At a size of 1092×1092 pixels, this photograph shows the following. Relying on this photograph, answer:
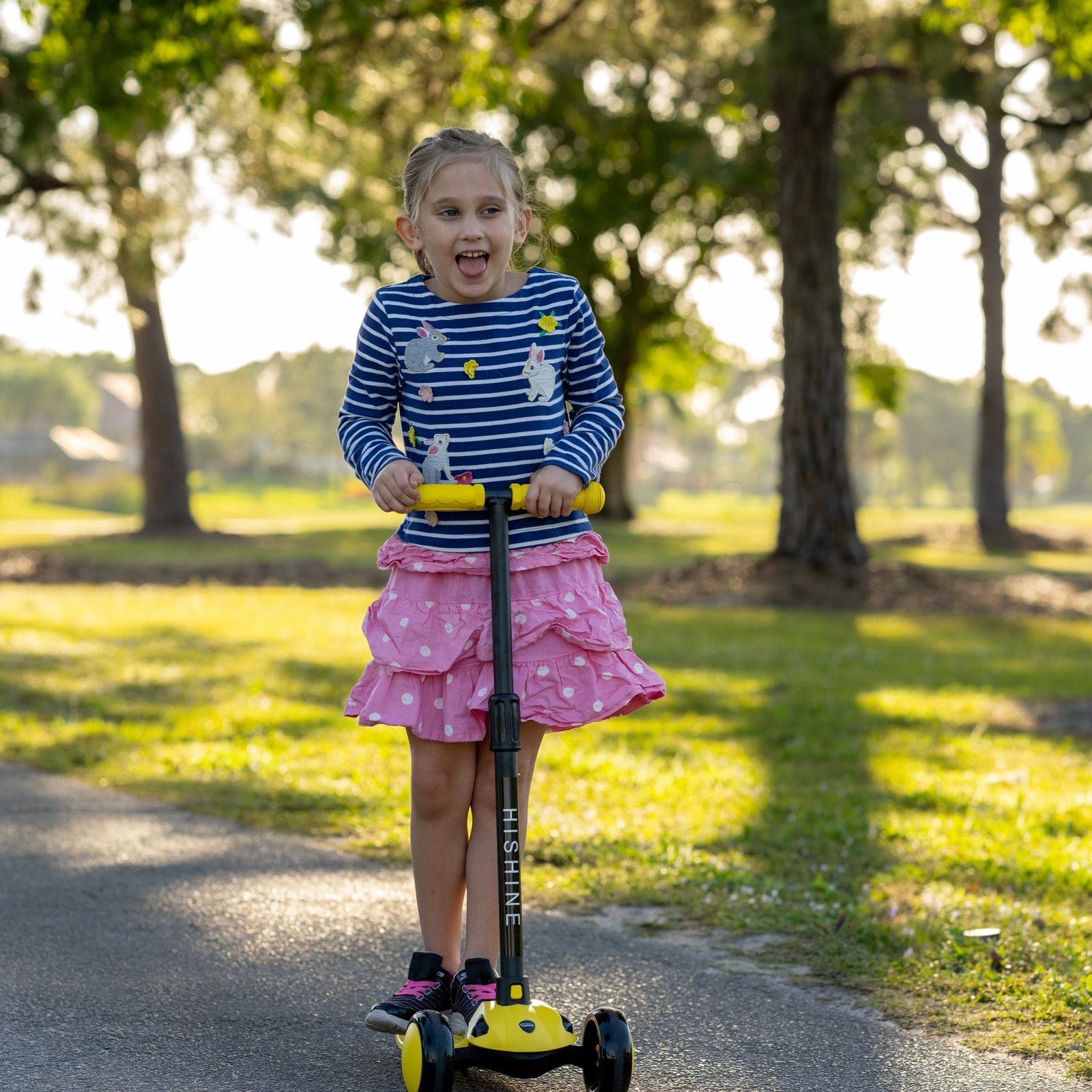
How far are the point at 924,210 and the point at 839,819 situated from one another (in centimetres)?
2452

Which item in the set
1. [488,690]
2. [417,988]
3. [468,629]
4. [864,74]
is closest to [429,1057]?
[417,988]

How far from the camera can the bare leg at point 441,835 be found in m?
3.29

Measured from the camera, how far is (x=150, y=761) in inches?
252

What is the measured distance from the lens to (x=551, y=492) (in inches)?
121

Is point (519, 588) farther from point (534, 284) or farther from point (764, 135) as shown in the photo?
point (764, 135)

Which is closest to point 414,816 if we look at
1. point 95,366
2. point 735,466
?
point 95,366

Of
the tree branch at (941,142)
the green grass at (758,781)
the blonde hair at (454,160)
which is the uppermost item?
the tree branch at (941,142)

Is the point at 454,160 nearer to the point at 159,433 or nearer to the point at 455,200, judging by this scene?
the point at 455,200

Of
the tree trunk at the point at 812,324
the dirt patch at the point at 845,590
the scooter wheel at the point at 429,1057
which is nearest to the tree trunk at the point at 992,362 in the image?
the dirt patch at the point at 845,590

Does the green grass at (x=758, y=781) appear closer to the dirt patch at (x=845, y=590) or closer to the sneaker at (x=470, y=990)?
the sneaker at (x=470, y=990)

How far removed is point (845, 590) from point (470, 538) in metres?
11.8

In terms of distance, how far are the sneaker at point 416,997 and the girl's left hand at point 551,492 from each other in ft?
3.51

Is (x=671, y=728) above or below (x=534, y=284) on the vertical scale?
below

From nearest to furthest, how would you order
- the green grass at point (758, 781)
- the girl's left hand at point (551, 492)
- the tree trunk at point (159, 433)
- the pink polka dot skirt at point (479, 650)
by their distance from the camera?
1. the girl's left hand at point (551, 492)
2. the pink polka dot skirt at point (479, 650)
3. the green grass at point (758, 781)
4. the tree trunk at point (159, 433)
